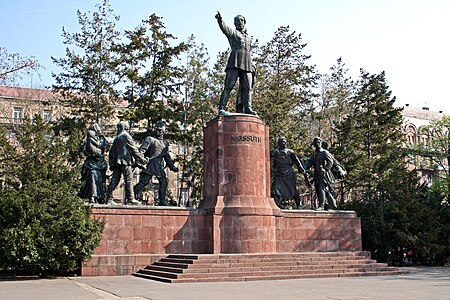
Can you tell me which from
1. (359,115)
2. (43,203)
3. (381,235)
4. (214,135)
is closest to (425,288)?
(214,135)

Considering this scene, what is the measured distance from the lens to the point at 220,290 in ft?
38.8

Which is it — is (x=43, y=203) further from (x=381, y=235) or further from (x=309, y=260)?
(x=381, y=235)

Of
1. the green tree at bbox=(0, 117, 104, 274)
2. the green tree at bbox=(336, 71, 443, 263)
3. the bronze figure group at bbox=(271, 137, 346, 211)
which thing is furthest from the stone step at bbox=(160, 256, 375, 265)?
the green tree at bbox=(336, 71, 443, 263)

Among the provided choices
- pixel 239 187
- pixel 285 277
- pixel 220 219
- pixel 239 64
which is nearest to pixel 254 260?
pixel 285 277

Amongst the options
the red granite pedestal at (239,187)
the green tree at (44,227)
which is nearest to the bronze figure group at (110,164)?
the green tree at (44,227)

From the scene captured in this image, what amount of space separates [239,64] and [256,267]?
8.02 metres

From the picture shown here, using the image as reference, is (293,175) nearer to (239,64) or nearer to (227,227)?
(227,227)

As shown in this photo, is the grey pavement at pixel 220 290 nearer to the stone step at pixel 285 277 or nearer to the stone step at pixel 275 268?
the stone step at pixel 285 277

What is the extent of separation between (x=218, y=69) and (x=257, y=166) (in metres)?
15.6

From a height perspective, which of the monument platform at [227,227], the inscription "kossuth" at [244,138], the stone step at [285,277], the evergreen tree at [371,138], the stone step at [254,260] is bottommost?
the stone step at [285,277]

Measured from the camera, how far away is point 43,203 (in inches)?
621

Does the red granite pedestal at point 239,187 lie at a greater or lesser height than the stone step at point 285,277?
greater

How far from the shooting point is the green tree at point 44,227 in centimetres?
1494

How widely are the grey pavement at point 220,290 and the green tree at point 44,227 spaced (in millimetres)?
1260
